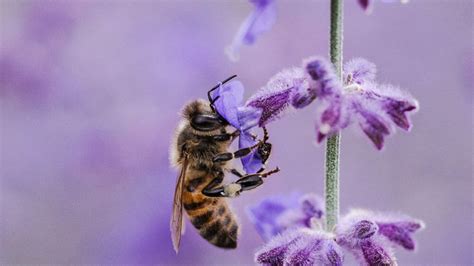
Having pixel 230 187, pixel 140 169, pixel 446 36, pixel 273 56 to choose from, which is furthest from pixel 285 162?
pixel 230 187

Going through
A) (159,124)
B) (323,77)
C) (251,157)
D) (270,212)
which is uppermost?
(159,124)

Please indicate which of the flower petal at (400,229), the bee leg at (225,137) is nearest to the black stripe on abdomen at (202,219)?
the bee leg at (225,137)

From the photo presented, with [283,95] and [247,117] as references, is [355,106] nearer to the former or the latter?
[283,95]

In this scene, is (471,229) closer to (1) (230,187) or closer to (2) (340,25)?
(1) (230,187)

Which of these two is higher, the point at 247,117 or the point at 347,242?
the point at 247,117

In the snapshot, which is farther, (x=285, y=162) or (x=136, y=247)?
(x=285, y=162)

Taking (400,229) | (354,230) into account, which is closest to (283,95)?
(354,230)

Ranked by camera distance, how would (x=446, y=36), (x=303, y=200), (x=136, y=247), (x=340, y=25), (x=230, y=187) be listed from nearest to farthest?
(x=340, y=25) → (x=303, y=200) → (x=230, y=187) → (x=136, y=247) → (x=446, y=36)

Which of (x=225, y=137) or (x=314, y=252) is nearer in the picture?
(x=314, y=252)
